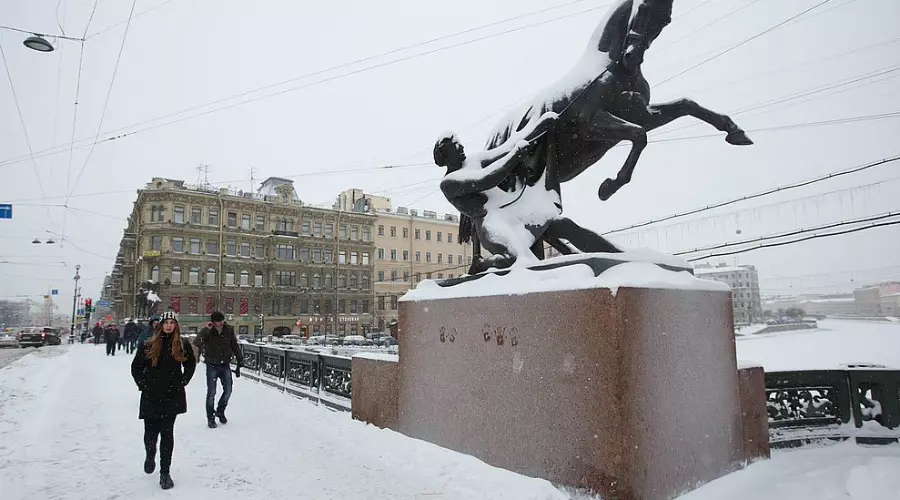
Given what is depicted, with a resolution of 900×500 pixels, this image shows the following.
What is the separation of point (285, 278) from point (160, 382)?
5832cm

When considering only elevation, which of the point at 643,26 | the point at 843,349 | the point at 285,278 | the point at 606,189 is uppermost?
the point at 285,278

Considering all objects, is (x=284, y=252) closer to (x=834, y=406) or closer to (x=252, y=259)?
(x=252, y=259)

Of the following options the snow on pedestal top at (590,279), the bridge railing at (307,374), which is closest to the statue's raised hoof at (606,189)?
the snow on pedestal top at (590,279)

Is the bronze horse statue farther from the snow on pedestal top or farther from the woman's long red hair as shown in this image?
the woman's long red hair

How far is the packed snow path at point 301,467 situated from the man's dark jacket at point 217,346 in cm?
95

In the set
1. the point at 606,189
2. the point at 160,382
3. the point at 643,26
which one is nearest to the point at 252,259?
the point at 160,382

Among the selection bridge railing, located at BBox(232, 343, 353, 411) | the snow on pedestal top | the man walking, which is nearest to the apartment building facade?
bridge railing, located at BBox(232, 343, 353, 411)

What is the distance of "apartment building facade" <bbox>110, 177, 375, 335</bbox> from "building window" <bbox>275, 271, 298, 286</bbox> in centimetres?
11

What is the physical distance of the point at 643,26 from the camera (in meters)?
5.00

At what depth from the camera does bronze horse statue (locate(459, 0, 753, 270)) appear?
5.10 metres

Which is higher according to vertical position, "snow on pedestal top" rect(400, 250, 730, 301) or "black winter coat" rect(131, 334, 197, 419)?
"snow on pedestal top" rect(400, 250, 730, 301)

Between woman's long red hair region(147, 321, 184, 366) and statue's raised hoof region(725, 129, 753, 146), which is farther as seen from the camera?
statue's raised hoof region(725, 129, 753, 146)

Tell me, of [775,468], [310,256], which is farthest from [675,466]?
[310,256]

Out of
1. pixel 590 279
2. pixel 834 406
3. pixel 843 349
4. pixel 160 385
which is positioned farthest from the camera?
pixel 843 349
